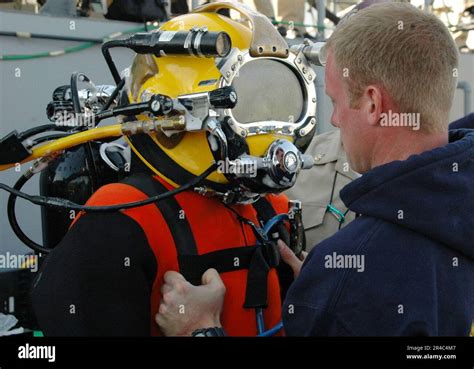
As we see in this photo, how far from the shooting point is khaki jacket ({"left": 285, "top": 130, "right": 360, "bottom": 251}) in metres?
2.31

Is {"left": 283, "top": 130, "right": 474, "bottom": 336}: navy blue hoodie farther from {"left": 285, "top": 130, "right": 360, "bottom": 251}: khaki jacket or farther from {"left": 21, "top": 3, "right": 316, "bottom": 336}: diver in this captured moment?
{"left": 285, "top": 130, "right": 360, "bottom": 251}: khaki jacket

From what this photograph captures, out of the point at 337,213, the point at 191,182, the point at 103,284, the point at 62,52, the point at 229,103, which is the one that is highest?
the point at 62,52

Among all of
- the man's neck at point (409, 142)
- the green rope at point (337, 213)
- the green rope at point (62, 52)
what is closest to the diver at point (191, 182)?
the man's neck at point (409, 142)

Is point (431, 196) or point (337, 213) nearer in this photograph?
point (431, 196)

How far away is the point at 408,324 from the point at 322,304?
0.48 feet

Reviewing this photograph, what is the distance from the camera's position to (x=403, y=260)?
1133mm

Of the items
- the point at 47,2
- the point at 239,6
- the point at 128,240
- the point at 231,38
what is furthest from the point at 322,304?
the point at 47,2

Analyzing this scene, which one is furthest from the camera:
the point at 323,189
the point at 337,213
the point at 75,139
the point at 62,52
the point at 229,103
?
the point at 62,52

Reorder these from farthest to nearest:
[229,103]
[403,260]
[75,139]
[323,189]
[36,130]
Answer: [323,189], [36,130], [75,139], [229,103], [403,260]

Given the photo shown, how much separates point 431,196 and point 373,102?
0.66ft

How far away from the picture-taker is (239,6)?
161 centimetres

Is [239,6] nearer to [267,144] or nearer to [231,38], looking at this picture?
[231,38]

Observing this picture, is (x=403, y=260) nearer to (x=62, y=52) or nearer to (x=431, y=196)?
(x=431, y=196)

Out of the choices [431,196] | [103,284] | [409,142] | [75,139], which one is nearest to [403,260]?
[431,196]
